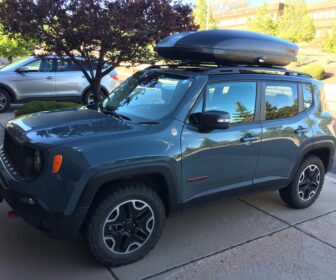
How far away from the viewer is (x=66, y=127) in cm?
343

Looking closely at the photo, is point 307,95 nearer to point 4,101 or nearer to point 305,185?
point 305,185

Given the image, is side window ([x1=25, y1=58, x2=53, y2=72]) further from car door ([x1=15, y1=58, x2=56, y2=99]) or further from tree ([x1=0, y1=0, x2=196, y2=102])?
tree ([x1=0, y1=0, x2=196, y2=102])

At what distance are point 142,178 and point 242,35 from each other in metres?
1.91

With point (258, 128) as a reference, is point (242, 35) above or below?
above

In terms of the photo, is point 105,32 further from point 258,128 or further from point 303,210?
point 303,210

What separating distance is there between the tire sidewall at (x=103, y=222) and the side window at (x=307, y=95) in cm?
229

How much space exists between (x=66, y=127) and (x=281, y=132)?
2.27 metres

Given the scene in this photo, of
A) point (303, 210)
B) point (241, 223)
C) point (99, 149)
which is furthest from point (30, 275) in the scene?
point (303, 210)

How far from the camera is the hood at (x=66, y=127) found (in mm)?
3199

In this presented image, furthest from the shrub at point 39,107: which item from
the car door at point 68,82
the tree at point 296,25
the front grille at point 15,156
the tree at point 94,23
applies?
the tree at point 296,25

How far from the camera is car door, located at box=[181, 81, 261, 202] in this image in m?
3.59

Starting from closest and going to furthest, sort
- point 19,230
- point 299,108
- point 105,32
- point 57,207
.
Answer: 1. point 57,207
2. point 19,230
3. point 299,108
4. point 105,32

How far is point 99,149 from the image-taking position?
121 inches

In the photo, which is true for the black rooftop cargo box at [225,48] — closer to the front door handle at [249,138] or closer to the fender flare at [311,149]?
the front door handle at [249,138]
